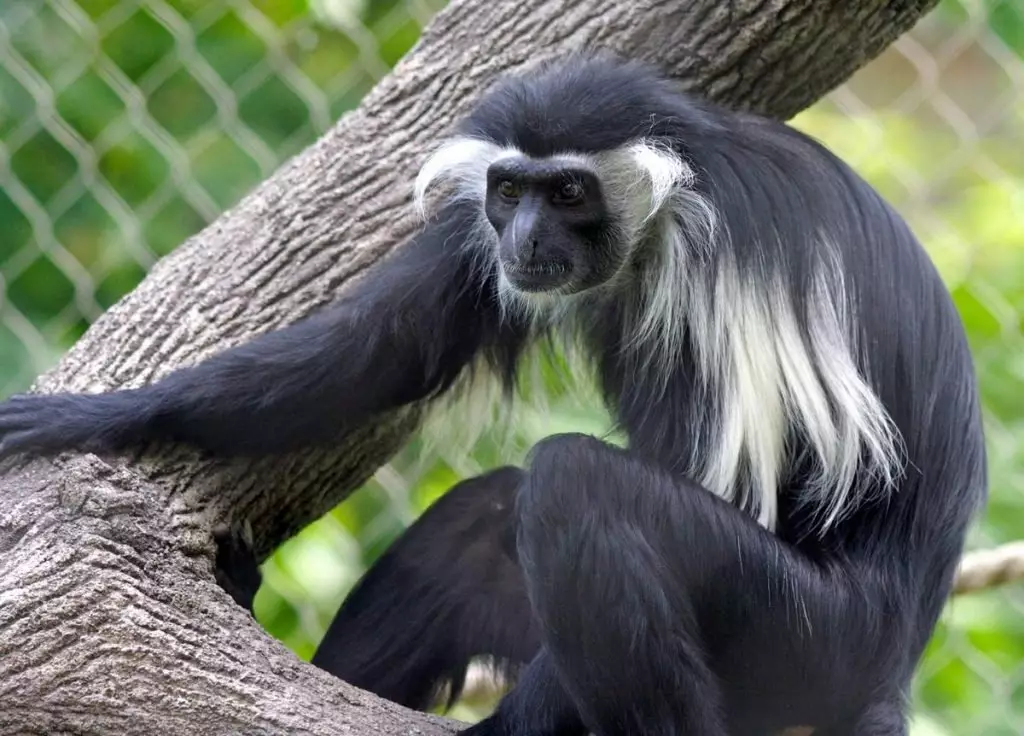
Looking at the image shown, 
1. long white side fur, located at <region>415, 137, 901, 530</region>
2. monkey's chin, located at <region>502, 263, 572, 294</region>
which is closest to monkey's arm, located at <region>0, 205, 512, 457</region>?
monkey's chin, located at <region>502, 263, 572, 294</region>

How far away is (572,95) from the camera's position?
138 cm

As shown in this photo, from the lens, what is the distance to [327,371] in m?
1.47

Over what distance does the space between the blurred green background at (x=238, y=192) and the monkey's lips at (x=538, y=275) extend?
0.78m

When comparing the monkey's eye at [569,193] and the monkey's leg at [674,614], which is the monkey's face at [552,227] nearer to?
the monkey's eye at [569,193]

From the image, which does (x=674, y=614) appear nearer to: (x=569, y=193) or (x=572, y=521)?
(x=572, y=521)

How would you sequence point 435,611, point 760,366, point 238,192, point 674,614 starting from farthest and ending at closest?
point 238,192
point 435,611
point 760,366
point 674,614

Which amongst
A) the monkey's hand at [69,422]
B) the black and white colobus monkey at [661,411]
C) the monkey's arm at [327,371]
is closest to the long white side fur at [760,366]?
the black and white colobus monkey at [661,411]

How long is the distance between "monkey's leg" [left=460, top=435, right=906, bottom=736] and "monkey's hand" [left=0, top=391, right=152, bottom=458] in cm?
43

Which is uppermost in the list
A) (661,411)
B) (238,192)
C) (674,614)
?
(238,192)

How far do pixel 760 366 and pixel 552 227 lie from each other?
245 mm

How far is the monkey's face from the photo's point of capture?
4.50 ft

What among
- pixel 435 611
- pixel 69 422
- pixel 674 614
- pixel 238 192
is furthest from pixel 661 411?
pixel 238 192

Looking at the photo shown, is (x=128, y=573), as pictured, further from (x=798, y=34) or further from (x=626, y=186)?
(x=798, y=34)

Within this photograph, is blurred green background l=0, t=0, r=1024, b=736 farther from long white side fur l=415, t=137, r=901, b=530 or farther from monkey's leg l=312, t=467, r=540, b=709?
long white side fur l=415, t=137, r=901, b=530
